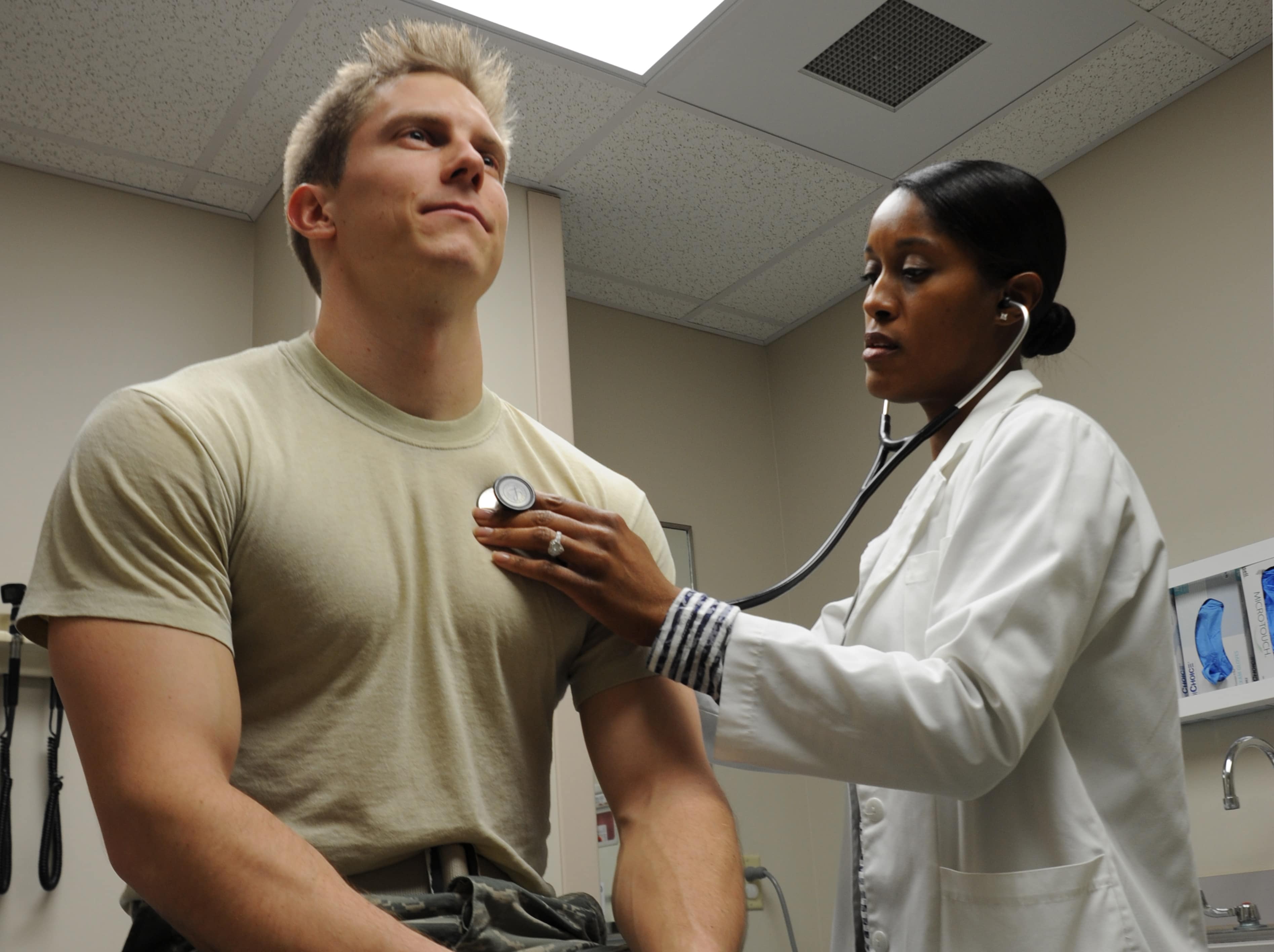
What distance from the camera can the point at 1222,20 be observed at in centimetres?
269

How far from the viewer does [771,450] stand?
13.6 feet

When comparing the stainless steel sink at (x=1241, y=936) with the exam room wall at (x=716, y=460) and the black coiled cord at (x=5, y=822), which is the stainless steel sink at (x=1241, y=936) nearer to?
the exam room wall at (x=716, y=460)

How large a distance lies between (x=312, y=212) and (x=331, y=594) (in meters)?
0.45

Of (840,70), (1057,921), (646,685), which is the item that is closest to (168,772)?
(646,685)

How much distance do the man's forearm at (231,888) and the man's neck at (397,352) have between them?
452 millimetres

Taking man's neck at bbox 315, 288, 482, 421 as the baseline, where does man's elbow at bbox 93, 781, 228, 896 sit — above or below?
below

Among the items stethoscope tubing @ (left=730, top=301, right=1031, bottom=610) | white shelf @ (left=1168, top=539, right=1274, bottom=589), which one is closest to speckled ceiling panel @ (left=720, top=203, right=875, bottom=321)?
white shelf @ (left=1168, top=539, right=1274, bottom=589)

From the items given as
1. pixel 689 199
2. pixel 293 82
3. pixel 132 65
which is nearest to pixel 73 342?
pixel 132 65

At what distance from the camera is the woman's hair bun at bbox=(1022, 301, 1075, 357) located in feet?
4.84

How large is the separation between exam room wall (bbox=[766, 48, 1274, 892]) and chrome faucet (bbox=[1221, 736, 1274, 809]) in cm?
7

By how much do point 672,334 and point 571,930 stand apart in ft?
10.4

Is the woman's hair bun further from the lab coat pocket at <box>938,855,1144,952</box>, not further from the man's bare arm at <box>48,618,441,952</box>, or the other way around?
A: the man's bare arm at <box>48,618,441,952</box>

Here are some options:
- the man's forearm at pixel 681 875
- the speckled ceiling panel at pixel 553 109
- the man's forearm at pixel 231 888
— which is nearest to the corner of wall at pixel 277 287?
the speckled ceiling panel at pixel 553 109

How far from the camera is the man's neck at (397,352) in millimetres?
1154
